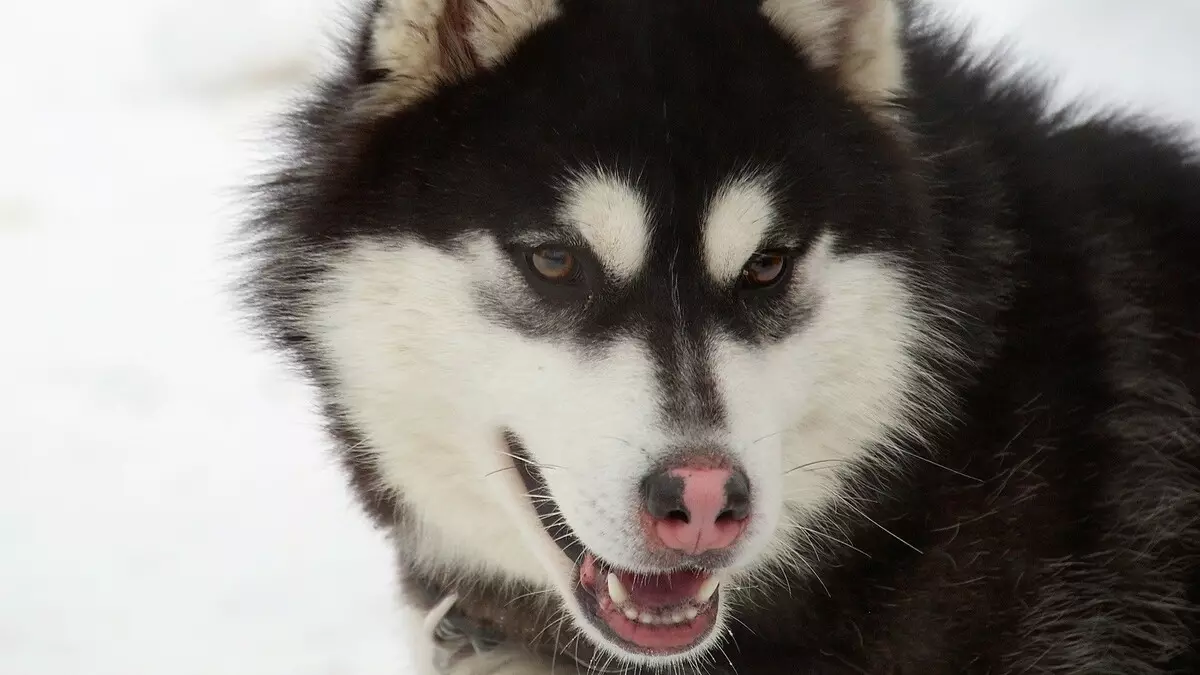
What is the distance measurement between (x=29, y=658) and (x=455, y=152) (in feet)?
5.83

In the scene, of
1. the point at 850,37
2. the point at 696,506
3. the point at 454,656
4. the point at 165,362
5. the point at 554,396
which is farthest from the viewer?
the point at 165,362

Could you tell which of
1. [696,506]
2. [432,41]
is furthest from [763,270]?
[432,41]

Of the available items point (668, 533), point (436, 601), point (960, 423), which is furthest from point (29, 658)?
point (960, 423)

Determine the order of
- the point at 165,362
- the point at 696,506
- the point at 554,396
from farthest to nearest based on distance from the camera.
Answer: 1. the point at 165,362
2. the point at 554,396
3. the point at 696,506

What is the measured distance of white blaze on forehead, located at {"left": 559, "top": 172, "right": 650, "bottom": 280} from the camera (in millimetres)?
1801

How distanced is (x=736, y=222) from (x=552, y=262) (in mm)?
310

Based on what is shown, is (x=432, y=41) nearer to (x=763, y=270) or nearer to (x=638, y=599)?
(x=763, y=270)

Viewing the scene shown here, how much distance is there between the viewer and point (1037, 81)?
251cm

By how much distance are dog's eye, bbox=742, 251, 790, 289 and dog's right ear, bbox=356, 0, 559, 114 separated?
56 centimetres

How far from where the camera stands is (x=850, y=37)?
2033 millimetres

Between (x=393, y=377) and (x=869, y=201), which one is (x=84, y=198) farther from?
(x=869, y=201)

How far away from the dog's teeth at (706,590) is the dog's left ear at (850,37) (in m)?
0.92

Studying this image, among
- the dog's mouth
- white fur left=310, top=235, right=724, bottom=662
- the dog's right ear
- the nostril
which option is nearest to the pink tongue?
the dog's mouth

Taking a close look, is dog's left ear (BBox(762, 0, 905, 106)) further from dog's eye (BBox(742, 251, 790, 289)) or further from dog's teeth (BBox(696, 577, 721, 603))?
dog's teeth (BBox(696, 577, 721, 603))
